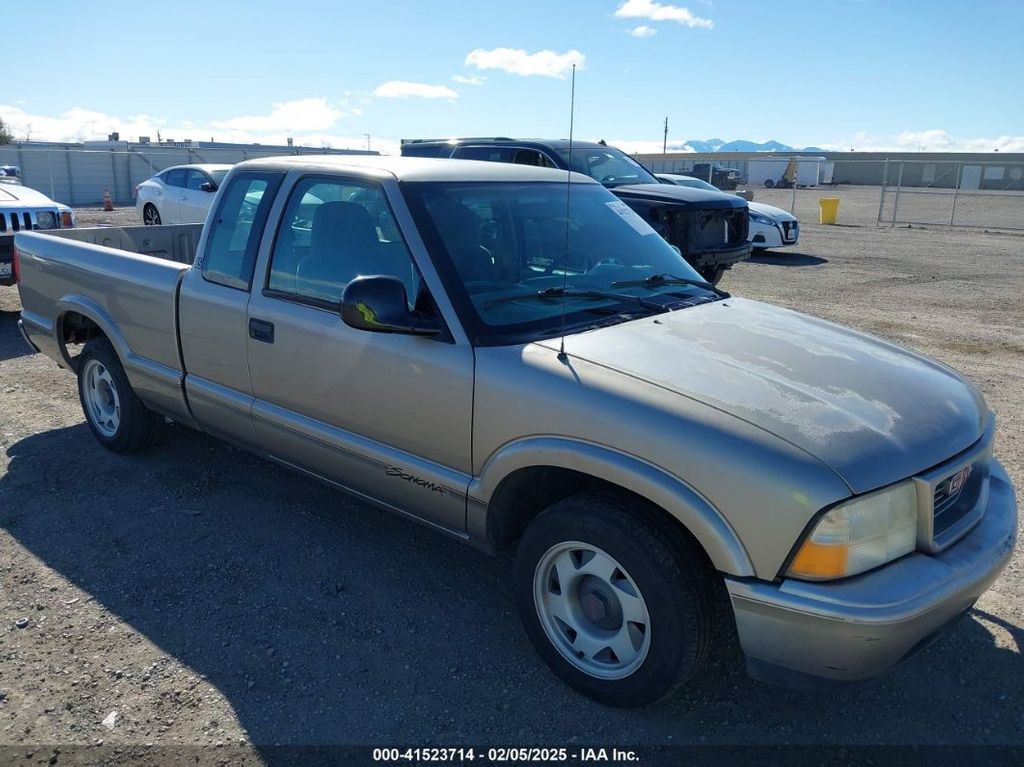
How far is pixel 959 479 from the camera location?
2793 mm

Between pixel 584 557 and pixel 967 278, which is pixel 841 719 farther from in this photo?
pixel 967 278

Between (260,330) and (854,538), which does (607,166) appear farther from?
(854,538)

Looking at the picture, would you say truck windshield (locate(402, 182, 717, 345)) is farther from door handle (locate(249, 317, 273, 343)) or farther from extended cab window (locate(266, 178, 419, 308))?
door handle (locate(249, 317, 273, 343))

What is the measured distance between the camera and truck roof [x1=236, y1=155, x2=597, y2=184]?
12.0ft

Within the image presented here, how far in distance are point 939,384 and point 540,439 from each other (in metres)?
1.59

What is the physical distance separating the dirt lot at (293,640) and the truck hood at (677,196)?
566 centimetres

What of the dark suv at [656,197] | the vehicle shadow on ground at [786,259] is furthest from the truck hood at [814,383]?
the vehicle shadow on ground at [786,259]

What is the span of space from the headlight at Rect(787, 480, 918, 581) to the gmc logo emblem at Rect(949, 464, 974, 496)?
0.33 metres

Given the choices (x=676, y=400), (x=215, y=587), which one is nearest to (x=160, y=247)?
(x=215, y=587)

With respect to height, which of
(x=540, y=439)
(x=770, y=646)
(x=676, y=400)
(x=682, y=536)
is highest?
(x=676, y=400)

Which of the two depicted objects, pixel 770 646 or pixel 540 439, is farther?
pixel 540 439

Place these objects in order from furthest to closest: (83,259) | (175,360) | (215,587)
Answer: (83,259) < (175,360) < (215,587)

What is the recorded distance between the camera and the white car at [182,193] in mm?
14867

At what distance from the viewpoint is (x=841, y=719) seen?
9.71 feet
